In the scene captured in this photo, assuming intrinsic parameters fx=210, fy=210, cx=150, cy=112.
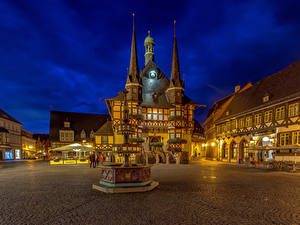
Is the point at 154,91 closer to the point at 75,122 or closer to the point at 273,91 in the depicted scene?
the point at 273,91

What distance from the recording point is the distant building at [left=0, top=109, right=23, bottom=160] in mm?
45062

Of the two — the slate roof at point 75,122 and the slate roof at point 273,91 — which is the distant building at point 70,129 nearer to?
the slate roof at point 75,122

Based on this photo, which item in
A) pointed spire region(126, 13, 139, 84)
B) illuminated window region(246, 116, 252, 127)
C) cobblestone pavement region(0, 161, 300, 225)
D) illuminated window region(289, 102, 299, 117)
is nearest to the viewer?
cobblestone pavement region(0, 161, 300, 225)

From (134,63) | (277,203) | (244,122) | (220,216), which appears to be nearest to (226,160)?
(244,122)

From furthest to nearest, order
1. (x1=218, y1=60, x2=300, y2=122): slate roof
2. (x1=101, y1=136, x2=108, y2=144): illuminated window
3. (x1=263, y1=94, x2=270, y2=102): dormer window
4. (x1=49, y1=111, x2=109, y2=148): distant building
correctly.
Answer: (x1=49, y1=111, x2=109, y2=148): distant building
(x1=101, y1=136, x2=108, y2=144): illuminated window
(x1=263, y1=94, x2=270, y2=102): dormer window
(x1=218, y1=60, x2=300, y2=122): slate roof

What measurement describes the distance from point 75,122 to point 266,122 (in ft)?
149

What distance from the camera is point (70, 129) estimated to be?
53.2 metres

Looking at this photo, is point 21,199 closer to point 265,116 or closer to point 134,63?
point 265,116

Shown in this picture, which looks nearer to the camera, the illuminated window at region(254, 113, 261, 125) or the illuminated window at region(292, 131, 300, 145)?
the illuminated window at region(292, 131, 300, 145)

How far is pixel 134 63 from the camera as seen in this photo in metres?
35.4

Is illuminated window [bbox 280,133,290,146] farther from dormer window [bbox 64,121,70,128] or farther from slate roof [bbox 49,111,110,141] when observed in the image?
dormer window [bbox 64,121,70,128]

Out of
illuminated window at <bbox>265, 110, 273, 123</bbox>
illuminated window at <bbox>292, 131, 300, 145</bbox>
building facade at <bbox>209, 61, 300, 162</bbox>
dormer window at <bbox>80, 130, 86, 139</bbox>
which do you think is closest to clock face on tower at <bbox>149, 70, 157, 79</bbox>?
building facade at <bbox>209, 61, 300, 162</bbox>

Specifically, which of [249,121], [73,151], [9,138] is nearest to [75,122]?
[9,138]

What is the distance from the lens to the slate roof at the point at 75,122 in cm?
5254
